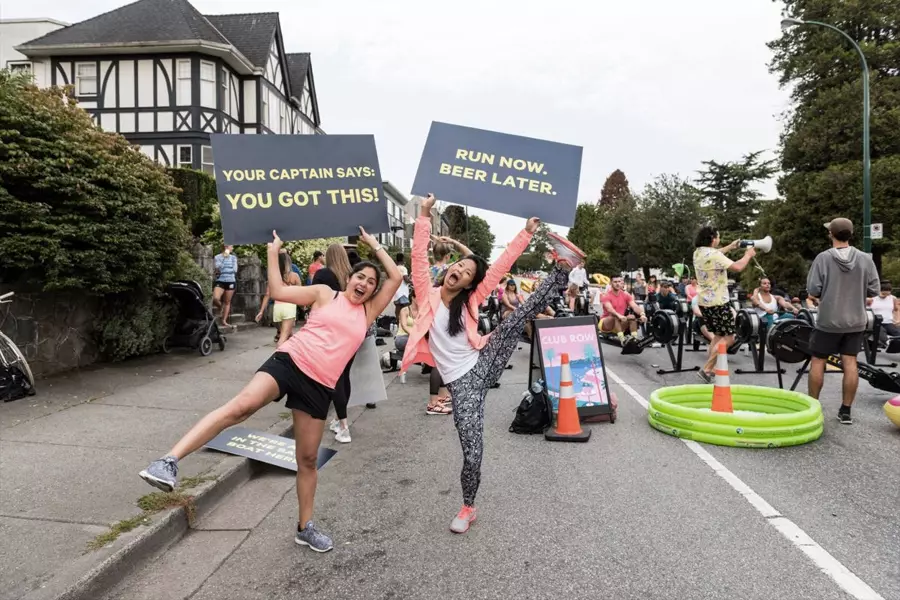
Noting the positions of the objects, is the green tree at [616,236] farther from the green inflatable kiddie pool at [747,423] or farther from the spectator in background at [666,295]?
the green inflatable kiddie pool at [747,423]

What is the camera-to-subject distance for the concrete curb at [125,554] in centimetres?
309

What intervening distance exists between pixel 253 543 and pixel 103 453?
2.14 meters

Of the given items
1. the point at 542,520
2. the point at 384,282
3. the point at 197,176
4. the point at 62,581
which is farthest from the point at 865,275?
the point at 197,176

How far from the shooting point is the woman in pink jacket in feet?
12.9

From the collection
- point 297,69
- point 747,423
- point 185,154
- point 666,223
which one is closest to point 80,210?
point 747,423

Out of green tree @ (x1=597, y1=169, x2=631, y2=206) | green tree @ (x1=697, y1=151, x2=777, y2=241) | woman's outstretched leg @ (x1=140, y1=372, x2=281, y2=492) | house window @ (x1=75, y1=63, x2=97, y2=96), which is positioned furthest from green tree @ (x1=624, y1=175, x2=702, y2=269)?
green tree @ (x1=597, y1=169, x2=631, y2=206)

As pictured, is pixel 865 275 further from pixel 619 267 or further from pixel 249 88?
pixel 619 267

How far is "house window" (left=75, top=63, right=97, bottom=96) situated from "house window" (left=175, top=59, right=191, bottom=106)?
3692mm

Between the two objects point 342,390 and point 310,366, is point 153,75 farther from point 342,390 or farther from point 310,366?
point 310,366

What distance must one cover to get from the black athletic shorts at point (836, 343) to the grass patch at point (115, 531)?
247 inches

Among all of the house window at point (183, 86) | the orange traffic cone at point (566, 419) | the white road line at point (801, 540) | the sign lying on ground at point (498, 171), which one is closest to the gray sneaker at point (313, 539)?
the sign lying on ground at point (498, 171)

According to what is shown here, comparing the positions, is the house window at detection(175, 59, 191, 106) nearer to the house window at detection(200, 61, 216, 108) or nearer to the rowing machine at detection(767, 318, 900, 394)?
the house window at detection(200, 61, 216, 108)

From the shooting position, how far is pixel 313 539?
3.72m

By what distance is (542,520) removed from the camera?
163 inches
